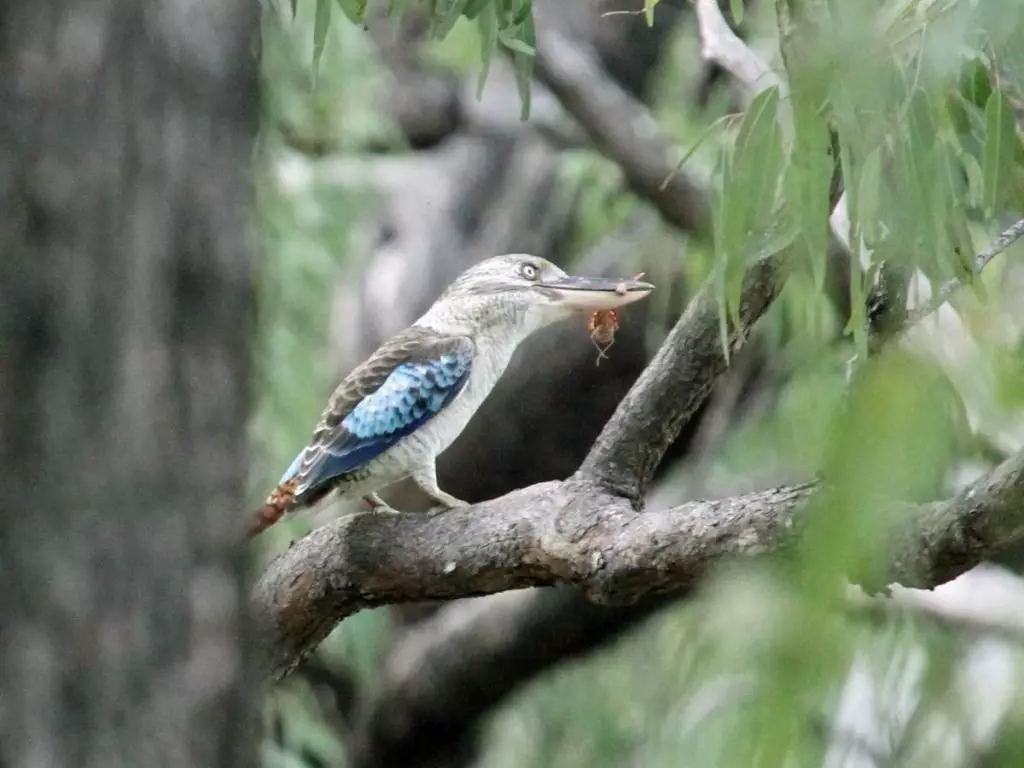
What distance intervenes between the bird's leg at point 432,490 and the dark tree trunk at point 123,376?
126cm

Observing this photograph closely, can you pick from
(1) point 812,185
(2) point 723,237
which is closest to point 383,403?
(2) point 723,237

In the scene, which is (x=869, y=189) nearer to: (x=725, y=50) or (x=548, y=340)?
(x=725, y=50)

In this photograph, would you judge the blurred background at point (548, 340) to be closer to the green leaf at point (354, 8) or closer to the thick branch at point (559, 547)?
the green leaf at point (354, 8)

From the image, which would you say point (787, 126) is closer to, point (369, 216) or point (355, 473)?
point (355, 473)

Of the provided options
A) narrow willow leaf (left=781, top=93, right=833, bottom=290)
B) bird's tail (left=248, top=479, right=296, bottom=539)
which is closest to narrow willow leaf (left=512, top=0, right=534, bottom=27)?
narrow willow leaf (left=781, top=93, right=833, bottom=290)

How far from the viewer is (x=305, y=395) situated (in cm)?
344

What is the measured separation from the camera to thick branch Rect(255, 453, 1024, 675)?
4.39 ft

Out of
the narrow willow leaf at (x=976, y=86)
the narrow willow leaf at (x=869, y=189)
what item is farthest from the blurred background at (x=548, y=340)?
the narrow willow leaf at (x=869, y=189)

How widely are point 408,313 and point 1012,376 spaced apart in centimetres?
296

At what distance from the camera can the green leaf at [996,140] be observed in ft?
4.71

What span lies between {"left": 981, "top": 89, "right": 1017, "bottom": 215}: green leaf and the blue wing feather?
96 centimetres

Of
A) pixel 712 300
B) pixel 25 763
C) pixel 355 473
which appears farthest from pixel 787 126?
pixel 25 763

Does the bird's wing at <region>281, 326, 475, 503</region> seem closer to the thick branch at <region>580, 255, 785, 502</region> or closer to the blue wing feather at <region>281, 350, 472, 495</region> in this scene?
the blue wing feather at <region>281, 350, 472, 495</region>

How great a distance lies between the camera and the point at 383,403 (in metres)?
2.20
